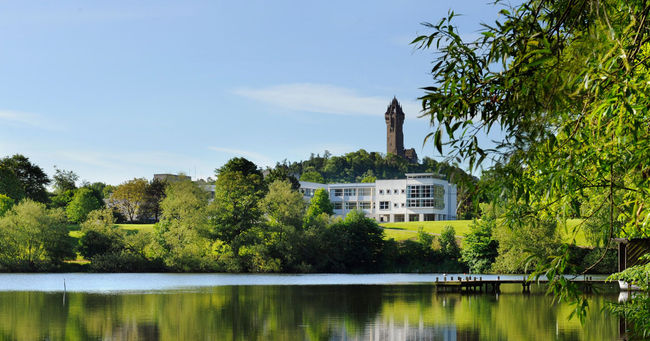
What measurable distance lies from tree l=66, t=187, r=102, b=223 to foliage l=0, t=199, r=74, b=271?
35.3 meters

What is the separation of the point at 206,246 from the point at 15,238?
784 inches

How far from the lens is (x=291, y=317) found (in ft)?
113

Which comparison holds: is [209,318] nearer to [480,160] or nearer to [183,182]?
[480,160]

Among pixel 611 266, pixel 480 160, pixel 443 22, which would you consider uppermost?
pixel 443 22

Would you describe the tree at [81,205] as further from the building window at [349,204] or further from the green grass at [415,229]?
the building window at [349,204]

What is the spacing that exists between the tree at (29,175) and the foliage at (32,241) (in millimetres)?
35209

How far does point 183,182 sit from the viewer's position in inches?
3492

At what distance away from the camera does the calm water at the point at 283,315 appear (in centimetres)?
2795

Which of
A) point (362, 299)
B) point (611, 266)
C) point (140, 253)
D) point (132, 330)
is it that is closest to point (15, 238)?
point (140, 253)

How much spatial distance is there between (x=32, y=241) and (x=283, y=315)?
5444cm

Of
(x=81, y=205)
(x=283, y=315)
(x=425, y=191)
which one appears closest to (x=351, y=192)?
(x=425, y=191)

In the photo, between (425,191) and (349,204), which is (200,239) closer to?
(425,191)

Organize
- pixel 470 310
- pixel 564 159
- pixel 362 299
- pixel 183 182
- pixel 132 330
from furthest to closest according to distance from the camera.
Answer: pixel 183 182
pixel 362 299
pixel 470 310
pixel 132 330
pixel 564 159

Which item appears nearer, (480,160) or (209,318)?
(480,160)
